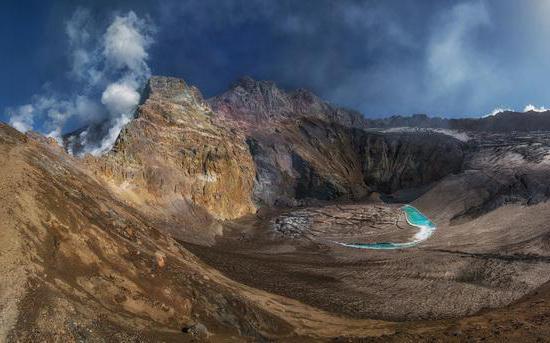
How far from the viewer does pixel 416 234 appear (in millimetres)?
59156

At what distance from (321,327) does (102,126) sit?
2746 inches

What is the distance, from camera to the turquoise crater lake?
180 feet

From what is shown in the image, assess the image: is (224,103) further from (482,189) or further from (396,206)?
(482,189)

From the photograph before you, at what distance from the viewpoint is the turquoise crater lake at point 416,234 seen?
180ft

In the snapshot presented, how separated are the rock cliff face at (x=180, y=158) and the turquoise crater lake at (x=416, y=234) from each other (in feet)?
76.5

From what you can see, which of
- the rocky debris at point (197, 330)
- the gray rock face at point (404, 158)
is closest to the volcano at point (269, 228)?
the rocky debris at point (197, 330)

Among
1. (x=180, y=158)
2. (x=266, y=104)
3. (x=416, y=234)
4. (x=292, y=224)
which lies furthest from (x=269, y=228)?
(x=266, y=104)

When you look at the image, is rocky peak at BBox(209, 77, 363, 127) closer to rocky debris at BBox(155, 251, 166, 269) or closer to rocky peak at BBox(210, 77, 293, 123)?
rocky peak at BBox(210, 77, 293, 123)

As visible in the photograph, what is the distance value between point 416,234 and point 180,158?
1390 inches

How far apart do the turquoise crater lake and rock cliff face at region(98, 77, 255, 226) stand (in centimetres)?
2333

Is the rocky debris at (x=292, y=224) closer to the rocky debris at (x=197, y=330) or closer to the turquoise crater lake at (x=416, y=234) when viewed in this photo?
the turquoise crater lake at (x=416, y=234)

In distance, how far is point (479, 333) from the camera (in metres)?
21.9

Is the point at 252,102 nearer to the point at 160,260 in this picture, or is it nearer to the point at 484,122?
the point at 484,122

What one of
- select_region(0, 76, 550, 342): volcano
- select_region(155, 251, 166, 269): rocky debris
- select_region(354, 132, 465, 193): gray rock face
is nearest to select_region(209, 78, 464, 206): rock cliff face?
select_region(354, 132, 465, 193): gray rock face
